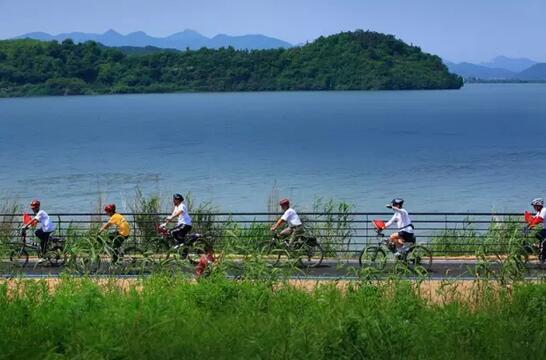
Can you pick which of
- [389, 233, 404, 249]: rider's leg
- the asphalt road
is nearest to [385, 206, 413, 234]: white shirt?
[389, 233, 404, 249]: rider's leg

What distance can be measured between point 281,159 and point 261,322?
6666 cm

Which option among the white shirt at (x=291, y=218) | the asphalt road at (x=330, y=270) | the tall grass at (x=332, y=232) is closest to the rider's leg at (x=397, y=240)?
the asphalt road at (x=330, y=270)

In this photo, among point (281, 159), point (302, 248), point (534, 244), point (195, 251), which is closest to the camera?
point (195, 251)

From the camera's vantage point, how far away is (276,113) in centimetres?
15775

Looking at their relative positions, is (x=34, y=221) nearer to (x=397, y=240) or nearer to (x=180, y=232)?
(x=180, y=232)

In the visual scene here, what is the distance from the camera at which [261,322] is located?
34.8ft

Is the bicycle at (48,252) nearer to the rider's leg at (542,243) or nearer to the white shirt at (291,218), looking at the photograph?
the white shirt at (291,218)

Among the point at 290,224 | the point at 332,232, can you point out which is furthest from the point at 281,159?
the point at 290,224

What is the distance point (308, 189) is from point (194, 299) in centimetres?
4367

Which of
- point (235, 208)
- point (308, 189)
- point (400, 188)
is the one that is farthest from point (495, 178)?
point (235, 208)

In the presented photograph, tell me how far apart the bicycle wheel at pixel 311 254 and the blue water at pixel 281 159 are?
19921 mm

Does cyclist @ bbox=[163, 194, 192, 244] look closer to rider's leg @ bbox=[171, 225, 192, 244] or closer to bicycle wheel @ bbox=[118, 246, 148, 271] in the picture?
rider's leg @ bbox=[171, 225, 192, 244]

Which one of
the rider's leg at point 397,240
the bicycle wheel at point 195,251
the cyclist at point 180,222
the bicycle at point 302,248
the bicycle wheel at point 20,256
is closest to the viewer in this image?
the bicycle wheel at point 195,251

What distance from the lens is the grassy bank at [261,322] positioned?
366 inches
